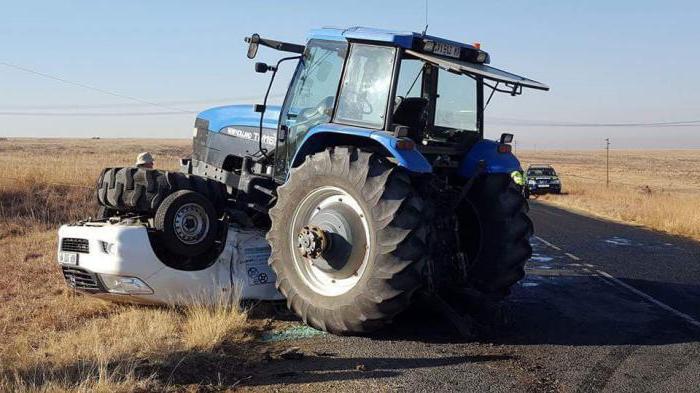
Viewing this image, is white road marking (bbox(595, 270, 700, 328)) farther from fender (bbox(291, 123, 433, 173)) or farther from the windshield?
fender (bbox(291, 123, 433, 173))

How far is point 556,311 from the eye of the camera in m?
7.17

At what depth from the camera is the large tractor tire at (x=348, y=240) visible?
545cm

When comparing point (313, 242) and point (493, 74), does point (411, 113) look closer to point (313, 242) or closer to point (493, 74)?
point (493, 74)

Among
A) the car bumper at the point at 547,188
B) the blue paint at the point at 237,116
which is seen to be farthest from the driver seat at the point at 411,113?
the car bumper at the point at 547,188

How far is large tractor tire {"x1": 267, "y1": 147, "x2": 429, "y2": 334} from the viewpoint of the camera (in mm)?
5449

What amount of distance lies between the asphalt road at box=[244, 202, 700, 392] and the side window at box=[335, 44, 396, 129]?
6.91 ft

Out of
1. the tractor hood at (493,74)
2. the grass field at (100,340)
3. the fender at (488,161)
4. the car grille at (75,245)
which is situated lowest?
the grass field at (100,340)

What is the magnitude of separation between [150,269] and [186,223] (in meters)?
0.60

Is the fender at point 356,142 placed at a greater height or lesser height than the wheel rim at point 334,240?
greater

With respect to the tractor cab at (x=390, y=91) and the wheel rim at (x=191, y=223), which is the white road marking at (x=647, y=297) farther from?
the wheel rim at (x=191, y=223)

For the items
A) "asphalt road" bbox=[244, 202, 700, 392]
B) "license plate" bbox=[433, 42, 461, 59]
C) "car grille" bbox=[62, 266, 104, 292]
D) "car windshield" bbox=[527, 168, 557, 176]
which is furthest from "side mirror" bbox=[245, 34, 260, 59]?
"car windshield" bbox=[527, 168, 557, 176]

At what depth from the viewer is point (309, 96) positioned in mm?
7203

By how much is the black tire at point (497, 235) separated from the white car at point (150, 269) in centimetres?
220

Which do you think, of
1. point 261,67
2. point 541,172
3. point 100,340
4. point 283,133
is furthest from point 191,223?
point 541,172
